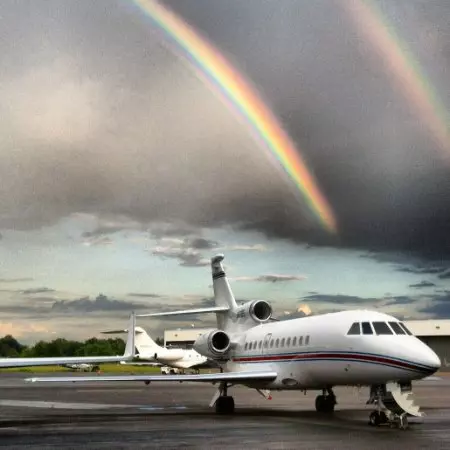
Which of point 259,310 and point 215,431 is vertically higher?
point 259,310

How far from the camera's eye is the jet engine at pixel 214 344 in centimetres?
3350

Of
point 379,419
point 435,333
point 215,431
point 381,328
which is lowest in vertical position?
point 215,431

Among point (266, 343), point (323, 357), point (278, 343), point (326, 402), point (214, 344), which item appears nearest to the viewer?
point (323, 357)

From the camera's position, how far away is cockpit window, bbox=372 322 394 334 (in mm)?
23203

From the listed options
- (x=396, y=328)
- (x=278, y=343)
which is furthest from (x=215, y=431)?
(x=278, y=343)

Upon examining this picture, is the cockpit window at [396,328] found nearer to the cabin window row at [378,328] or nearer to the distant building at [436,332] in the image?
the cabin window row at [378,328]

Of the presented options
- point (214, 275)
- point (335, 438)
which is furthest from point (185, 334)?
point (335, 438)

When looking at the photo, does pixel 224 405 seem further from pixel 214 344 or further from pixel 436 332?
pixel 436 332

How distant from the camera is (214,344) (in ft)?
110

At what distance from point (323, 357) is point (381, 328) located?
273cm

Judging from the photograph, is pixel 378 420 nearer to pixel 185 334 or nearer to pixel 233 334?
pixel 233 334

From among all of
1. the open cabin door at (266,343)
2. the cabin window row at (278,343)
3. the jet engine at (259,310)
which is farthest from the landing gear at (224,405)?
the jet engine at (259,310)

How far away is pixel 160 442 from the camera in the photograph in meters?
17.2

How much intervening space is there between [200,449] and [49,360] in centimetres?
388
